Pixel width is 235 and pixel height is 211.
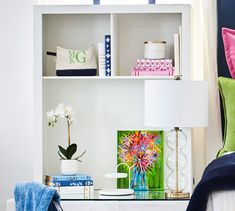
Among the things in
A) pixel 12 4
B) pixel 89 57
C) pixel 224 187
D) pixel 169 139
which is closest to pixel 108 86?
pixel 89 57

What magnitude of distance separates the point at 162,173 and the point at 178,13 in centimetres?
96

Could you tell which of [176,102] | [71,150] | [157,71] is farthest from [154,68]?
[71,150]

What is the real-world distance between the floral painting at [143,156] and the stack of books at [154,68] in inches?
13.8

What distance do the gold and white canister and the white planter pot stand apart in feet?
2.49

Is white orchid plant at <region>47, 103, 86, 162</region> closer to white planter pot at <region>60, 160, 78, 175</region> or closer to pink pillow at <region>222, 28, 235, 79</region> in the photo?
white planter pot at <region>60, 160, 78, 175</region>

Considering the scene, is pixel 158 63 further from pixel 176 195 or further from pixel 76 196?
pixel 76 196

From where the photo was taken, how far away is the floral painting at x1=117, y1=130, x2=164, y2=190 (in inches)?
157

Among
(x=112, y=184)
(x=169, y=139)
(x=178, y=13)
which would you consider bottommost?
(x=112, y=184)

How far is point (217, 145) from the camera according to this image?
3977 millimetres

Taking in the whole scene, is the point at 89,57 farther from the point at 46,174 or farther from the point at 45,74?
the point at 46,174

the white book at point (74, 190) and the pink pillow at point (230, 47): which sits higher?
the pink pillow at point (230, 47)

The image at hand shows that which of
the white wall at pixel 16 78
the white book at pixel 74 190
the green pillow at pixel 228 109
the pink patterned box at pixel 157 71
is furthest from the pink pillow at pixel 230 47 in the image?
the white wall at pixel 16 78

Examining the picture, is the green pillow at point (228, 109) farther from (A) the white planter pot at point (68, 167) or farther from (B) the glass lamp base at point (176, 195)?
(A) the white planter pot at point (68, 167)

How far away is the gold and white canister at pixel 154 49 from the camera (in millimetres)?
3971
